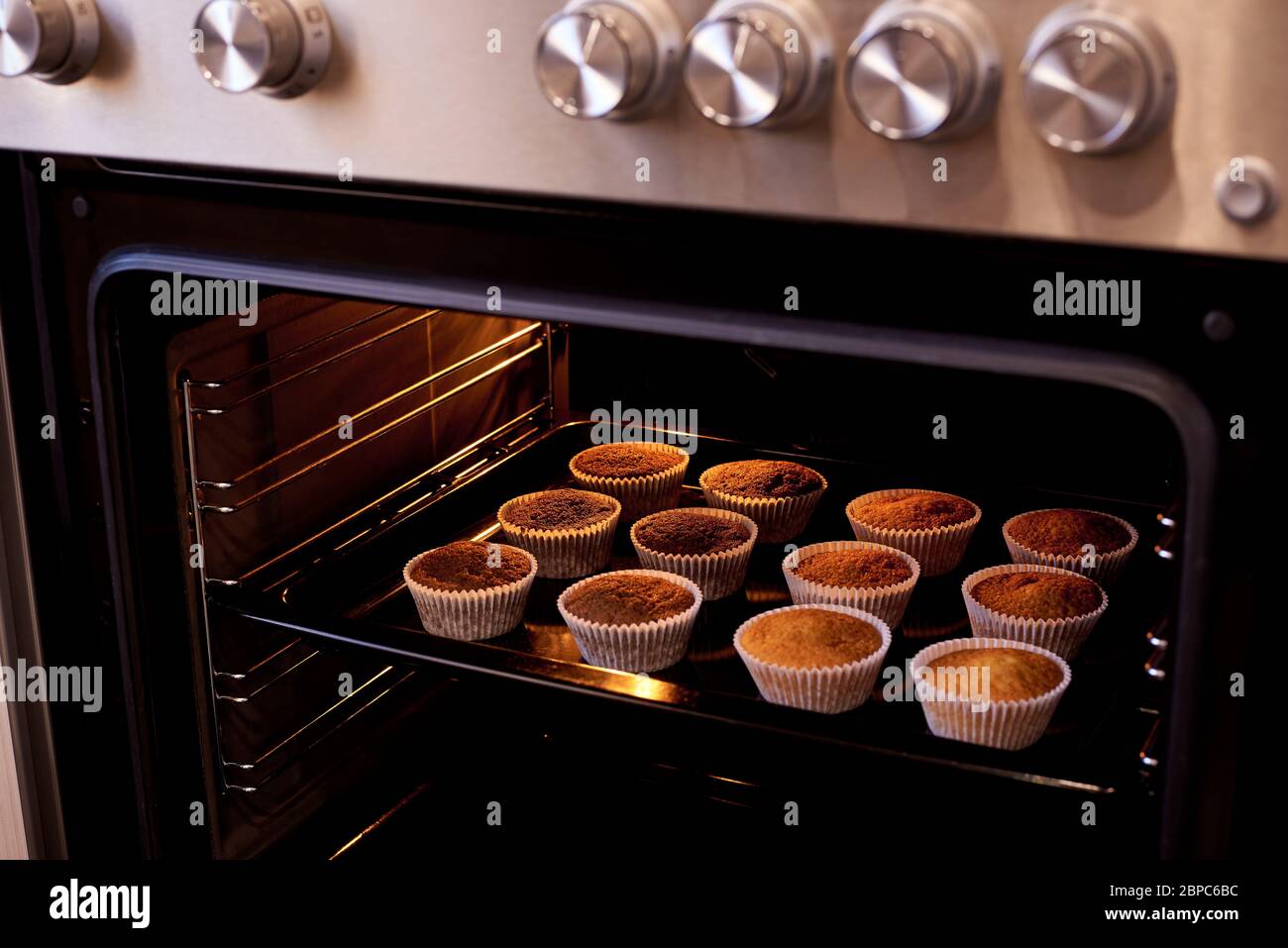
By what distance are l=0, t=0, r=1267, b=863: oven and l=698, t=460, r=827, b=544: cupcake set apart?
1.1 inches

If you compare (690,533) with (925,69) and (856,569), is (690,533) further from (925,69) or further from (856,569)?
(925,69)

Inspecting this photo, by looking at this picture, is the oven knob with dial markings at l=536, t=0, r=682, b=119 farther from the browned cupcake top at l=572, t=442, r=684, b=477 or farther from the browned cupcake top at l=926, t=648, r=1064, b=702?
the browned cupcake top at l=572, t=442, r=684, b=477

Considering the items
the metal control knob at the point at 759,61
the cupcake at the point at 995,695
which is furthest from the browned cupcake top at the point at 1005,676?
the metal control knob at the point at 759,61

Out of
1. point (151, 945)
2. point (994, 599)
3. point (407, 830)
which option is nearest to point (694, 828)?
point (407, 830)

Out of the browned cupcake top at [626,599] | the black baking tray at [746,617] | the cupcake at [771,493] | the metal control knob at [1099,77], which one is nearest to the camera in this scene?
the metal control knob at [1099,77]

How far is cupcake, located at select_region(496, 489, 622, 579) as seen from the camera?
5.02 ft

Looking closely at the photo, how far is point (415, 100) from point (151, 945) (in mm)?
844

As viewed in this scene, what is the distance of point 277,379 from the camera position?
137cm

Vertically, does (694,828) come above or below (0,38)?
below

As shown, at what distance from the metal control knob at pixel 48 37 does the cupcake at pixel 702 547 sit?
76 centimetres

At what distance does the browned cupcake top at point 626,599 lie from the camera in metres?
1.34

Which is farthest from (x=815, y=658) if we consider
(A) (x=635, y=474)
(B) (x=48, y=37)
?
(B) (x=48, y=37)

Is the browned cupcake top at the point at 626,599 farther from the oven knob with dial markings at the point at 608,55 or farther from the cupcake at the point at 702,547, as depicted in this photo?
the oven knob with dial markings at the point at 608,55

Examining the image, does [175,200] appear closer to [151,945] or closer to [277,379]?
[277,379]
